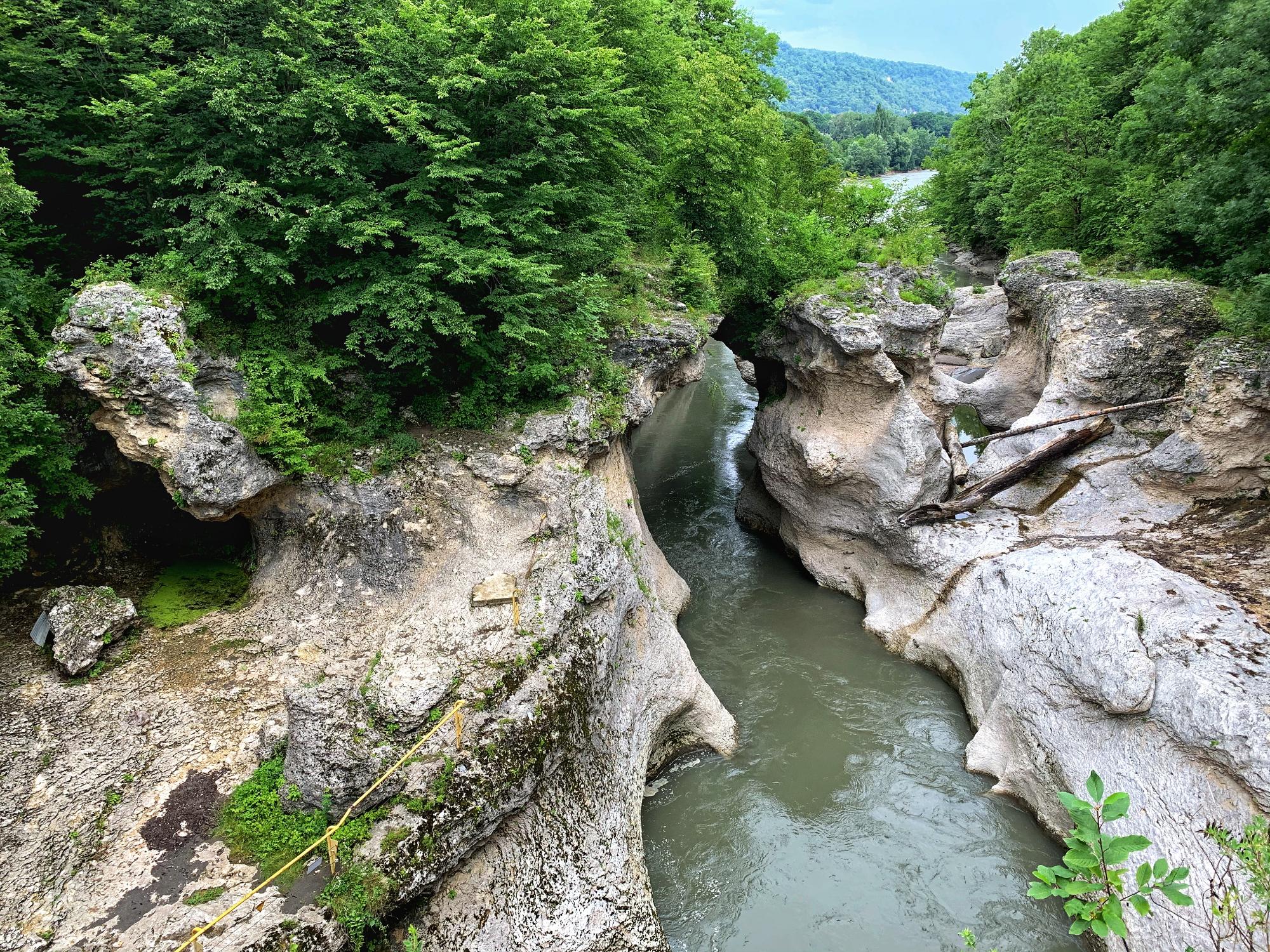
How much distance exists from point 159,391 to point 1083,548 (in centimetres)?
1549

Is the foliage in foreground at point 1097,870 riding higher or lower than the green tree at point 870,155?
lower

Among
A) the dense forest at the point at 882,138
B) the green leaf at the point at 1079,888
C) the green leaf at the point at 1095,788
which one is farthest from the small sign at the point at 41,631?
the dense forest at the point at 882,138

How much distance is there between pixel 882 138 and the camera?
114 metres

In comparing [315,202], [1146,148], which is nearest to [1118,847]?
[315,202]

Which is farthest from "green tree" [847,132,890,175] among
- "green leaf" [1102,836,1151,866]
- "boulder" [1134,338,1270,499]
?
"green leaf" [1102,836,1151,866]

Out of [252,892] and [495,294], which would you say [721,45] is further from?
[252,892]

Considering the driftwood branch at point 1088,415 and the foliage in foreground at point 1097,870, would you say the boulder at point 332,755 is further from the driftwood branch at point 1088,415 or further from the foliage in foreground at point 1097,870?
the driftwood branch at point 1088,415

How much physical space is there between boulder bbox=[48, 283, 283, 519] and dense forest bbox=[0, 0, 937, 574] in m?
0.38

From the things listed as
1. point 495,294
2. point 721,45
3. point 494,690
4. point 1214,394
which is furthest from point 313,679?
point 721,45

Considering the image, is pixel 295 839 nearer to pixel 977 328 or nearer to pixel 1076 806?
pixel 1076 806

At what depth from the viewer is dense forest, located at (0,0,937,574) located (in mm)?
8992

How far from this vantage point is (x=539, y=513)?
10484mm

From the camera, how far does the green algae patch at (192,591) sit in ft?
32.2

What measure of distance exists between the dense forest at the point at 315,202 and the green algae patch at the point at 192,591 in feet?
5.78
